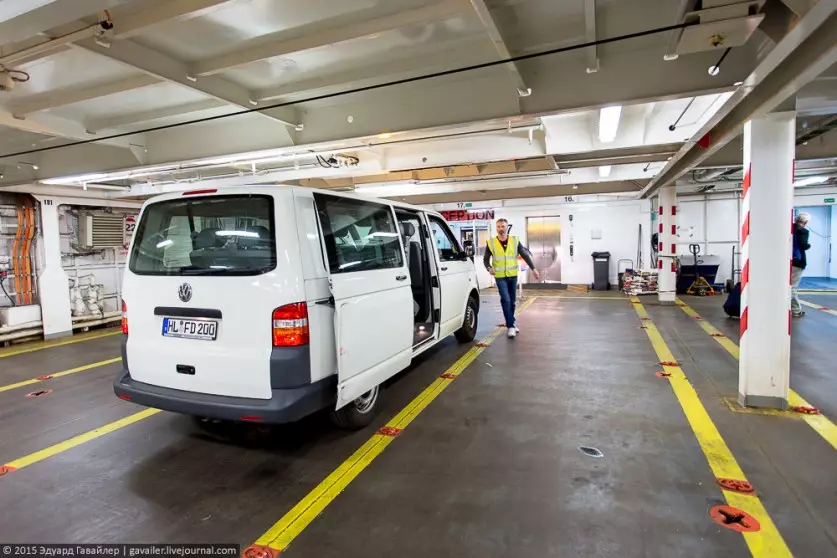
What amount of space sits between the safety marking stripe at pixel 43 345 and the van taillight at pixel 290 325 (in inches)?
259

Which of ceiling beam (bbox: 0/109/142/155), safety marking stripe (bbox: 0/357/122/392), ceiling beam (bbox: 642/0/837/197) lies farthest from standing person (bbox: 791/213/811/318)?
safety marking stripe (bbox: 0/357/122/392)

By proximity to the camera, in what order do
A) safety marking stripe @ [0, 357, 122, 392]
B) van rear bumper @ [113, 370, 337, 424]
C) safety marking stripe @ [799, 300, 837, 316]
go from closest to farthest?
van rear bumper @ [113, 370, 337, 424] < safety marking stripe @ [0, 357, 122, 392] < safety marking stripe @ [799, 300, 837, 316]

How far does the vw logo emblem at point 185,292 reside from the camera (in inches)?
109

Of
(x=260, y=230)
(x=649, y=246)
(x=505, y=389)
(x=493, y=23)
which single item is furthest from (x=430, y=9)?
(x=649, y=246)

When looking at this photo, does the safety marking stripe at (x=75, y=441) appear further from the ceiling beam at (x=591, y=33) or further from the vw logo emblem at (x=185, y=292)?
the ceiling beam at (x=591, y=33)

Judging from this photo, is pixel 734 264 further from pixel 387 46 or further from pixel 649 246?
pixel 387 46

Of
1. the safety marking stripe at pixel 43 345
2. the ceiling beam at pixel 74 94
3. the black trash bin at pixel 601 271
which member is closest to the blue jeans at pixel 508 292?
the ceiling beam at pixel 74 94

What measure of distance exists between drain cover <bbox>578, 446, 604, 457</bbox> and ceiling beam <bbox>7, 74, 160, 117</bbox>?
432 cm

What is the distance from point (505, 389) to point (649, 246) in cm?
1075

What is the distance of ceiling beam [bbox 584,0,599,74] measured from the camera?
105 inches

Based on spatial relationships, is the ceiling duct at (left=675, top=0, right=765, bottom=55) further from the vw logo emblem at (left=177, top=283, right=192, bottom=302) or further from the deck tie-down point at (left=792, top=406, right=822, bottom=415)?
the vw logo emblem at (left=177, top=283, right=192, bottom=302)

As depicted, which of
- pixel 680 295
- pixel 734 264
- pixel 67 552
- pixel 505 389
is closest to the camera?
pixel 67 552

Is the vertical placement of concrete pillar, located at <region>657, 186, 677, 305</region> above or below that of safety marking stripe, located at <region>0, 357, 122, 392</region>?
above

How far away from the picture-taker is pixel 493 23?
2.73 m
